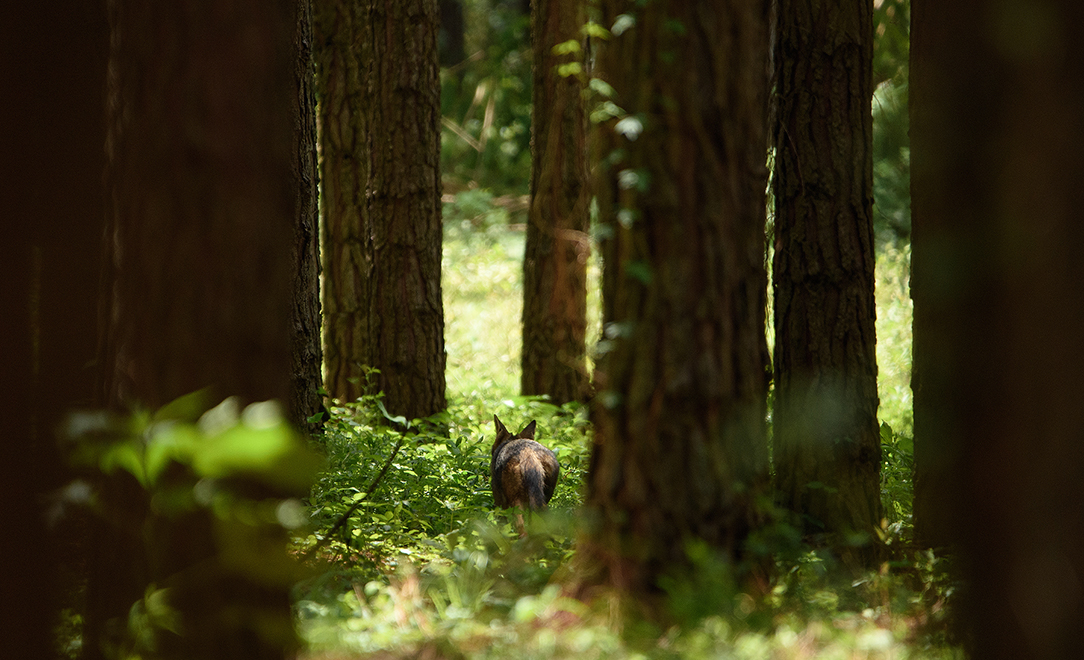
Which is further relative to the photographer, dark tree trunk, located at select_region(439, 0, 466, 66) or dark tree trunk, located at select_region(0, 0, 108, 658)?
dark tree trunk, located at select_region(439, 0, 466, 66)

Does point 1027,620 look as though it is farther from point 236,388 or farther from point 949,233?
point 236,388

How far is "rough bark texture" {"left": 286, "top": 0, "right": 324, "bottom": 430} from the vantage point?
22.7 feet

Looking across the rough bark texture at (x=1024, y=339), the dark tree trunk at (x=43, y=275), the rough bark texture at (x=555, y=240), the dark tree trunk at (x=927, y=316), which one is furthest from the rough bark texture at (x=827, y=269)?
the rough bark texture at (x=555, y=240)

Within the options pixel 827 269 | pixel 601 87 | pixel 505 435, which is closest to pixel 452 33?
pixel 505 435

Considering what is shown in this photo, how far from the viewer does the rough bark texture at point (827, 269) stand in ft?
16.6

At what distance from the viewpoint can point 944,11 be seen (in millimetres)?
4910

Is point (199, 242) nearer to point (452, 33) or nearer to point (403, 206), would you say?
point (403, 206)

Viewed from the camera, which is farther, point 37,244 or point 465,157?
point 465,157

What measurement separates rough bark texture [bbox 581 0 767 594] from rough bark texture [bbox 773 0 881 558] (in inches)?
50.8

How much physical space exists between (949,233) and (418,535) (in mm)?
3662

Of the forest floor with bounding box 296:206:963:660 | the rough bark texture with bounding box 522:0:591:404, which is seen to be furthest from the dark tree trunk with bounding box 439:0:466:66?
the forest floor with bounding box 296:206:963:660

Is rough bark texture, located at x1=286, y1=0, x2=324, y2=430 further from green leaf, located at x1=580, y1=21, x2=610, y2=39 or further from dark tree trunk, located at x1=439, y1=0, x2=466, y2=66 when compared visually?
dark tree trunk, located at x1=439, y1=0, x2=466, y2=66

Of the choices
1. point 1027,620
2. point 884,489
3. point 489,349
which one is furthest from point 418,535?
point 489,349

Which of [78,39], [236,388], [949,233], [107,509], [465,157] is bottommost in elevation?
[107,509]
